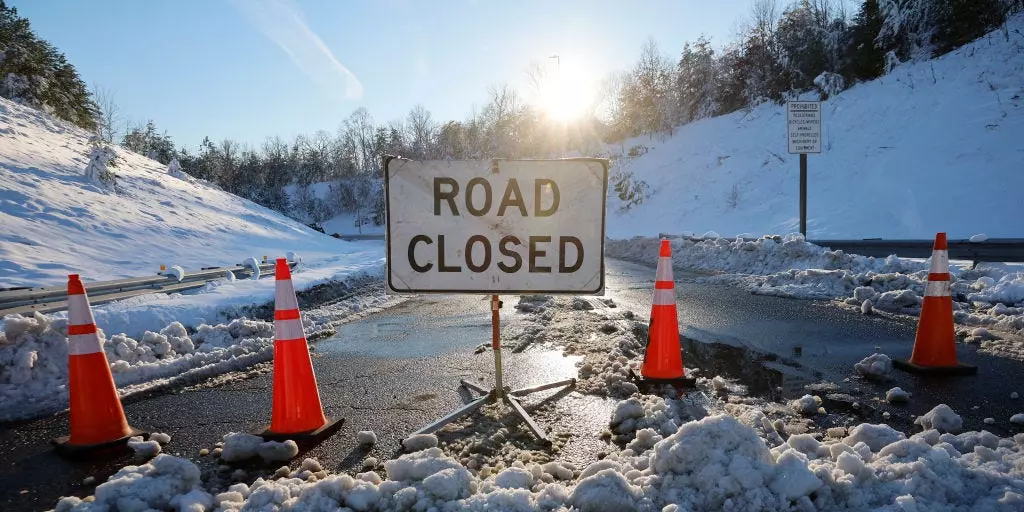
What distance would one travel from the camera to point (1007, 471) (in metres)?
2.16

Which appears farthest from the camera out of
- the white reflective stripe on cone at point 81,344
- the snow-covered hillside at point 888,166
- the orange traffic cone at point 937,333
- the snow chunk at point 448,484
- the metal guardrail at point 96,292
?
the snow-covered hillside at point 888,166

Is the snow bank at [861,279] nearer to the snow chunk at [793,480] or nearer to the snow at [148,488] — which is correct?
the snow chunk at [793,480]

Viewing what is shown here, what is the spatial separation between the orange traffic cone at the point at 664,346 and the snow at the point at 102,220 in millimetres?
9942

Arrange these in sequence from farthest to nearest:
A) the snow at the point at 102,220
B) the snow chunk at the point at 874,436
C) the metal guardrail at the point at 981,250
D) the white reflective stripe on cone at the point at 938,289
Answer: the snow at the point at 102,220, the metal guardrail at the point at 981,250, the white reflective stripe on cone at the point at 938,289, the snow chunk at the point at 874,436

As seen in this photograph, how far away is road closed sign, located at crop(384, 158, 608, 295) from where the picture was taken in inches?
132

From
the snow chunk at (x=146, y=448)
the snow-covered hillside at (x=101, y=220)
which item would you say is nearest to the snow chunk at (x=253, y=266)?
the snow-covered hillside at (x=101, y=220)

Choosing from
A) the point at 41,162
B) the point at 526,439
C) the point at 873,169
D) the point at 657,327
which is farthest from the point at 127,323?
the point at 873,169

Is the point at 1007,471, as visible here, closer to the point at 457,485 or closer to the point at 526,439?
the point at 526,439

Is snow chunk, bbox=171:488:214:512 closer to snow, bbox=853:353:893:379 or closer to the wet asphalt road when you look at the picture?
the wet asphalt road

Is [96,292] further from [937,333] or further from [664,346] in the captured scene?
[937,333]

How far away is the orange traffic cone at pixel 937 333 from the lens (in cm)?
396

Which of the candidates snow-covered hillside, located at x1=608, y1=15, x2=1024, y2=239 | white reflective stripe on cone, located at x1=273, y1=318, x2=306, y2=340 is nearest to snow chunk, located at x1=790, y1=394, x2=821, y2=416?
white reflective stripe on cone, located at x1=273, y1=318, x2=306, y2=340

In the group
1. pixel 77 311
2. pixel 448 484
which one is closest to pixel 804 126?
pixel 448 484

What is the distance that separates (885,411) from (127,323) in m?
6.98
